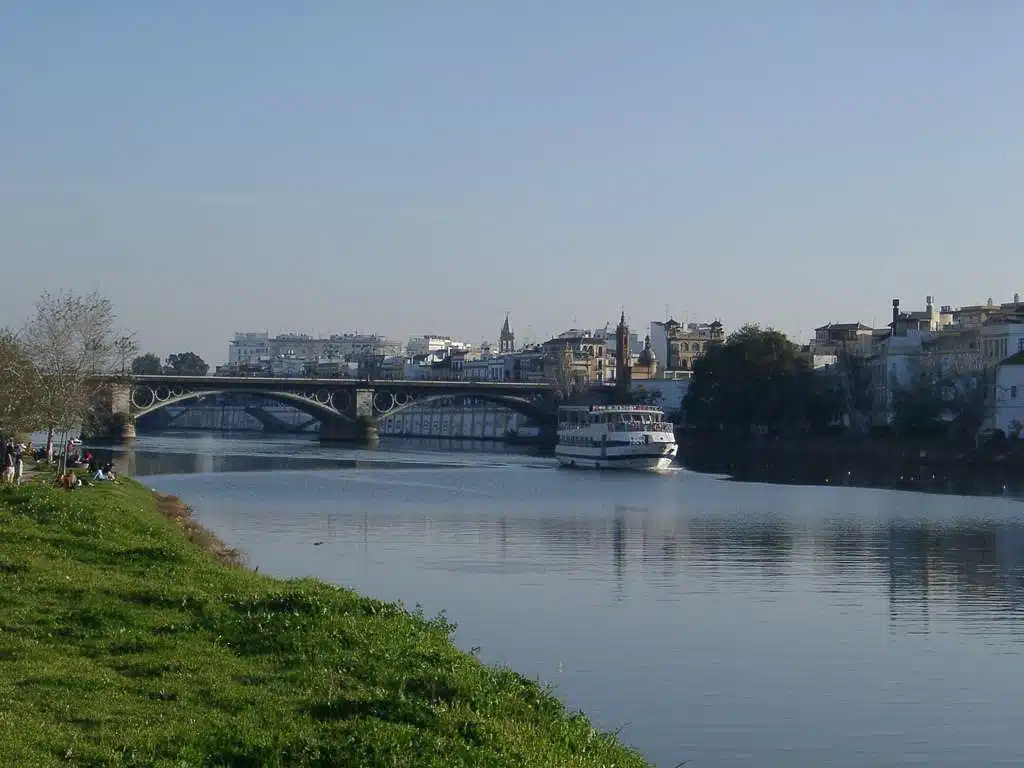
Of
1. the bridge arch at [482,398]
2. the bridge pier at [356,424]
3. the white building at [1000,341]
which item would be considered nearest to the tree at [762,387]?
the white building at [1000,341]

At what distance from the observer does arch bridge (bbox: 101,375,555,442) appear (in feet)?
396

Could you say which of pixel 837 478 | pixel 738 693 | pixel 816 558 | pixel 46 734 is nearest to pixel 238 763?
pixel 46 734

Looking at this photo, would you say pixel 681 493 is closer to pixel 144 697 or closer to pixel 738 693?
pixel 738 693

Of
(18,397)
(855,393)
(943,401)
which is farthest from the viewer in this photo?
(855,393)

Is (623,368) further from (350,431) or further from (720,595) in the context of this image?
(720,595)

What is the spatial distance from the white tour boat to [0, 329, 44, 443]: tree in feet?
147

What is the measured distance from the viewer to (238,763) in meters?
12.6

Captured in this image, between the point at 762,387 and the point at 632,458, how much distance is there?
19880mm

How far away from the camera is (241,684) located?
16.0m

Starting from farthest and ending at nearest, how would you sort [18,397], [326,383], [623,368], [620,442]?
[623,368] → [326,383] → [620,442] → [18,397]

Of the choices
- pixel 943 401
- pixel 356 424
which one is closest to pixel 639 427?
pixel 943 401

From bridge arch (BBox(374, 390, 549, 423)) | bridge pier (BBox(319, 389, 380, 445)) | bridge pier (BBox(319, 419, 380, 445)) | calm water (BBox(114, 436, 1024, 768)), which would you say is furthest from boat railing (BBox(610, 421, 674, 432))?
bridge pier (BBox(319, 419, 380, 445))

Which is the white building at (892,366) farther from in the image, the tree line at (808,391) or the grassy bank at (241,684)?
the grassy bank at (241,684)

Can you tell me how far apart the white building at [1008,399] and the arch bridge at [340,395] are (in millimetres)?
48032
